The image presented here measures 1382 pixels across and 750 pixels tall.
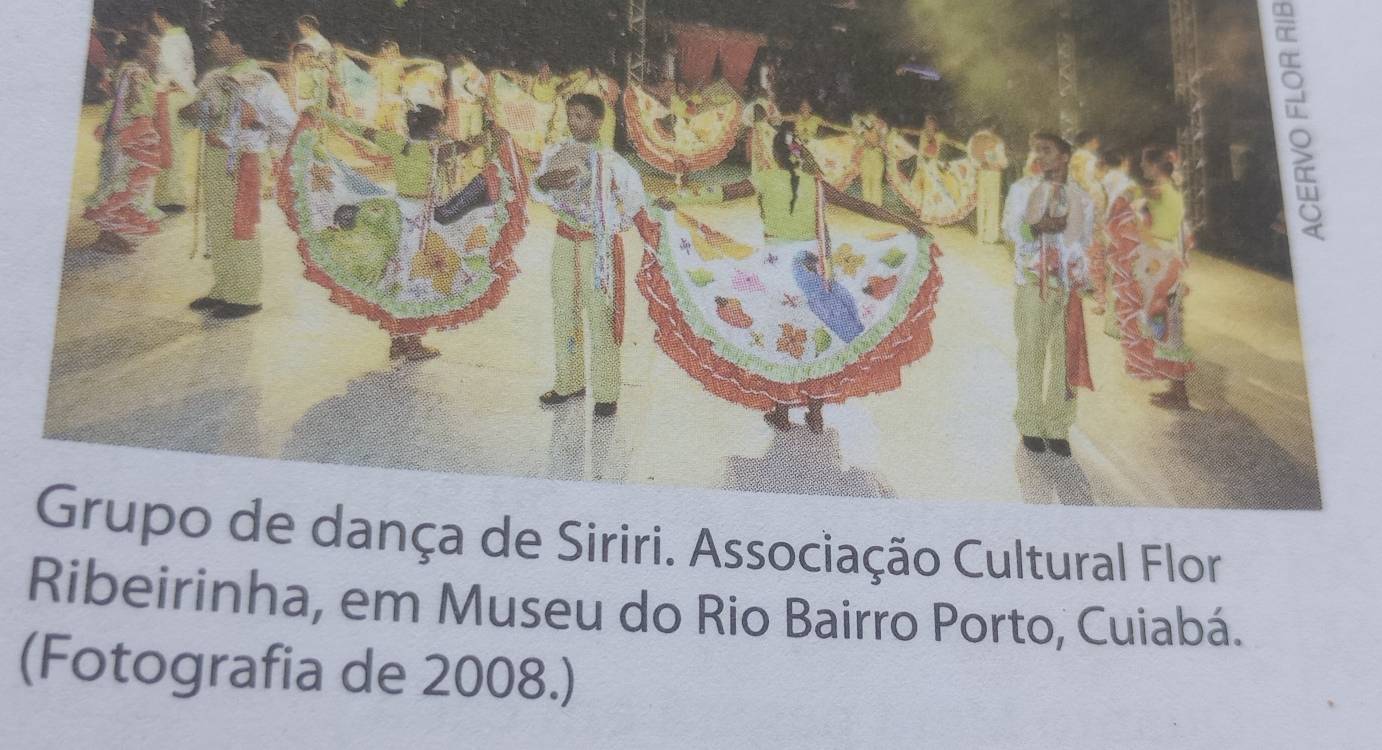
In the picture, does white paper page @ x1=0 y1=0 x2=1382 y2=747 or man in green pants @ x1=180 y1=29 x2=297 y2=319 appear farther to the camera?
man in green pants @ x1=180 y1=29 x2=297 y2=319

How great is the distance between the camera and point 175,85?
359cm

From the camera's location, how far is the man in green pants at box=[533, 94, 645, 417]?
12.3 ft

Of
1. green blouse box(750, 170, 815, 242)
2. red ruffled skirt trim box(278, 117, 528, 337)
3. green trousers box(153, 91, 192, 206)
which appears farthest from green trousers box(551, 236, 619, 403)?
green trousers box(153, 91, 192, 206)

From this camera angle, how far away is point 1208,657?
360cm

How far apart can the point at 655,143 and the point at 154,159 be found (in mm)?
1402

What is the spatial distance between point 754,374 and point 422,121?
1.20 m

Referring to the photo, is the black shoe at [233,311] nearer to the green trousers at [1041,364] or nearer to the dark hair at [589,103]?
the dark hair at [589,103]

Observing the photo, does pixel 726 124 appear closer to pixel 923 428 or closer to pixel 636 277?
pixel 636 277

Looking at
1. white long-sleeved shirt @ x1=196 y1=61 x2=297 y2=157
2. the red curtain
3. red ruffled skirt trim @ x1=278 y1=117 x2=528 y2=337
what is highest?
the red curtain

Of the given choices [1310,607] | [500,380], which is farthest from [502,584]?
[1310,607]

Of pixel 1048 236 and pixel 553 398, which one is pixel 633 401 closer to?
pixel 553 398

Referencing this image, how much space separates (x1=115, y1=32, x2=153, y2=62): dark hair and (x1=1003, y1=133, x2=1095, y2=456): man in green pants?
256 cm

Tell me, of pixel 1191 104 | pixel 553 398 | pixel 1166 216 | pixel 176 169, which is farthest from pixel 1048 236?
pixel 176 169

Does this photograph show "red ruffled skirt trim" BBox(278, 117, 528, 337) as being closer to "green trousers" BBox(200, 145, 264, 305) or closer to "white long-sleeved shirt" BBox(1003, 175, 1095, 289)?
"green trousers" BBox(200, 145, 264, 305)
